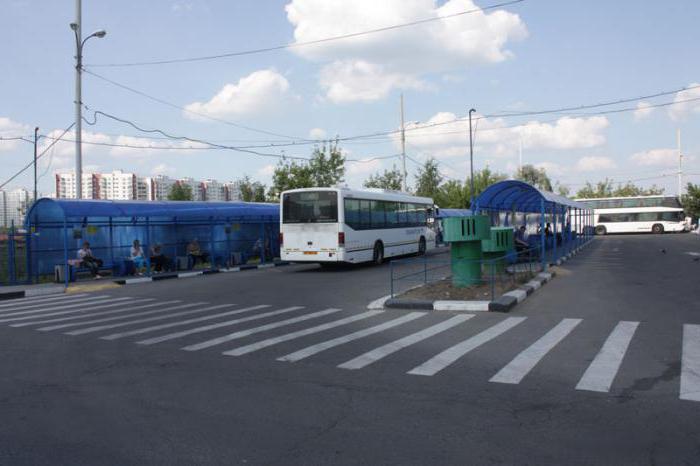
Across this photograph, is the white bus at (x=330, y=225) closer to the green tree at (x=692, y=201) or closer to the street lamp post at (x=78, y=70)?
the street lamp post at (x=78, y=70)

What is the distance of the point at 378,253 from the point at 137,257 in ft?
32.0

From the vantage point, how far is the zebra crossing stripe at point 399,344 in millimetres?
7191

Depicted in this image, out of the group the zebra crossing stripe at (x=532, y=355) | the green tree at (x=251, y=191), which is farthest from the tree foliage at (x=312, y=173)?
the zebra crossing stripe at (x=532, y=355)

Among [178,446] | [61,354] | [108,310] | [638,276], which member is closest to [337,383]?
[178,446]

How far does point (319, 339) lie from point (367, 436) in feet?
13.6

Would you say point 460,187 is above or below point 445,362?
above

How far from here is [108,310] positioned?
1287 cm

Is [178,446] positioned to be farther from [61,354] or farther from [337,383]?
[61,354]

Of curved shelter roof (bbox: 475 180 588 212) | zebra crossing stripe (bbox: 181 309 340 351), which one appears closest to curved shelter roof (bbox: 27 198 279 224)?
curved shelter roof (bbox: 475 180 588 212)

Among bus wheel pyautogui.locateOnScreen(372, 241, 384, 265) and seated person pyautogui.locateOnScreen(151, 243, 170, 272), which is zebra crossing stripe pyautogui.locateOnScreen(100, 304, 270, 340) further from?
bus wheel pyautogui.locateOnScreen(372, 241, 384, 265)

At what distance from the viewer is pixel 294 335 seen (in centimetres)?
916

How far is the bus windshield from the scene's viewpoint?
20.6m

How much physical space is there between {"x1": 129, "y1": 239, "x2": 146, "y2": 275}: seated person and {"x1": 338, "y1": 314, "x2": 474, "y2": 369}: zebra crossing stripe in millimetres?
15089

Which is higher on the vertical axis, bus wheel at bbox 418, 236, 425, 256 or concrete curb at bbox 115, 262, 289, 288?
bus wheel at bbox 418, 236, 425, 256
